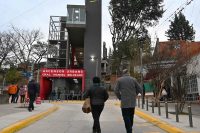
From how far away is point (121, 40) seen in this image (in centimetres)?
5669

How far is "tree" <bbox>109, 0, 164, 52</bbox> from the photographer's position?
56062 mm

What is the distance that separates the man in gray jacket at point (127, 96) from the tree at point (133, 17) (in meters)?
46.3

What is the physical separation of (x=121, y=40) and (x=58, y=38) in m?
9.94

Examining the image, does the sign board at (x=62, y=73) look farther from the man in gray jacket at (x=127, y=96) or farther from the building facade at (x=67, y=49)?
the man in gray jacket at (x=127, y=96)

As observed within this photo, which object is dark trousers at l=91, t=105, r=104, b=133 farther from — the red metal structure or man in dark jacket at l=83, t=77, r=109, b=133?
the red metal structure

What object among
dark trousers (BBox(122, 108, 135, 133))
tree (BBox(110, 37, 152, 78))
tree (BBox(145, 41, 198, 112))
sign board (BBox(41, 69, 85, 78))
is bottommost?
dark trousers (BBox(122, 108, 135, 133))

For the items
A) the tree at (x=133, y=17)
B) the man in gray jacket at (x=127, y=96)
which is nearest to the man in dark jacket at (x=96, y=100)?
the man in gray jacket at (x=127, y=96)

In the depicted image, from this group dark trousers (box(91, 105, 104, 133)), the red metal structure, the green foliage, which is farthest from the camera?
the green foliage

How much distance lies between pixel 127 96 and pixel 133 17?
47176 millimetres

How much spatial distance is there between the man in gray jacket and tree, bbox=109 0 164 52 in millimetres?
46255

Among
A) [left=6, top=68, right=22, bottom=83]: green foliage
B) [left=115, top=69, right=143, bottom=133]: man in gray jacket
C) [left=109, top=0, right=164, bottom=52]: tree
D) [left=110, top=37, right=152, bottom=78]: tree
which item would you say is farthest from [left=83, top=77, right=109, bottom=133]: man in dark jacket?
[left=6, top=68, right=22, bottom=83]: green foliage

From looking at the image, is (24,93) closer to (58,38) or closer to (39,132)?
(39,132)

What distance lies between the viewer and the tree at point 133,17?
184 feet

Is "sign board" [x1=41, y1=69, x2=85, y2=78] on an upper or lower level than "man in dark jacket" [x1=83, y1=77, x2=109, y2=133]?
upper
